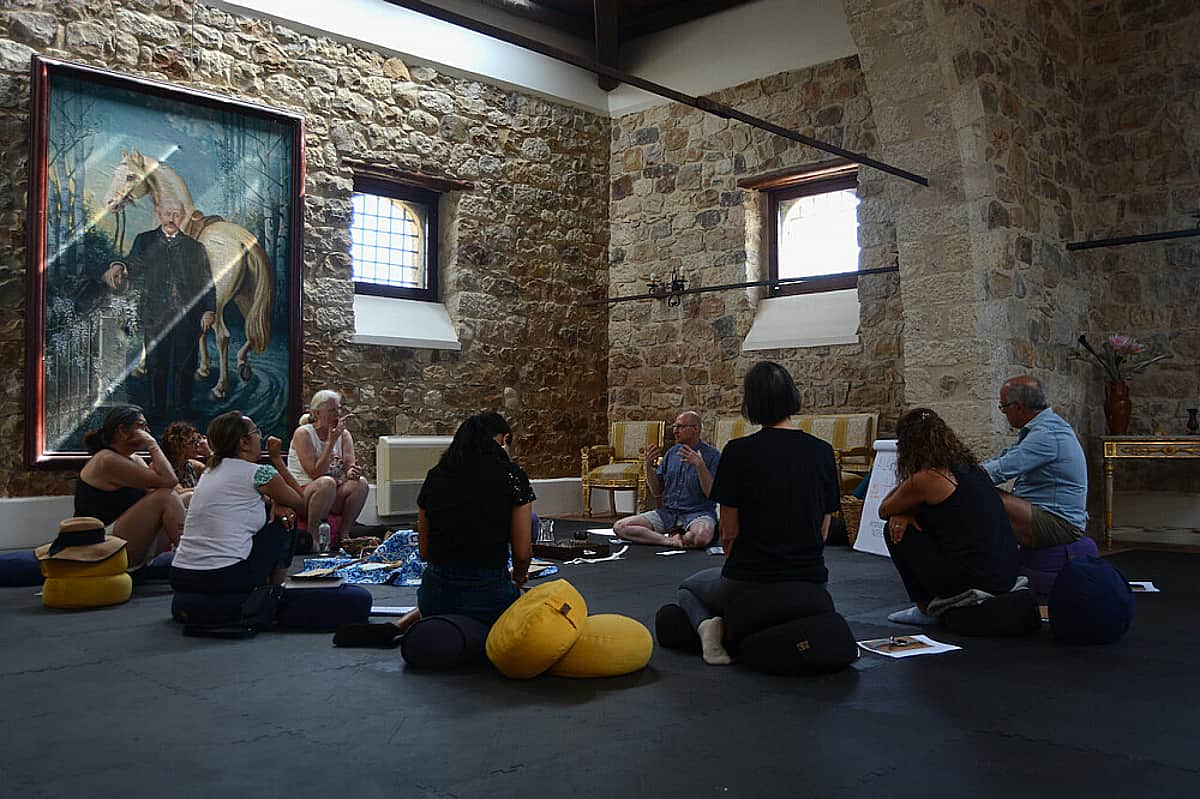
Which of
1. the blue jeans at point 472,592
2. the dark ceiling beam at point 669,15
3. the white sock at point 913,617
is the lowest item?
the white sock at point 913,617

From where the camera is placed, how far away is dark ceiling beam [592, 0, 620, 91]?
1021 cm

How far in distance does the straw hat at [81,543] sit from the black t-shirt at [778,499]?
121 inches

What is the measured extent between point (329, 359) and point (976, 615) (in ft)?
20.0

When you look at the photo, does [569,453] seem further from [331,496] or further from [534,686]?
[534,686]

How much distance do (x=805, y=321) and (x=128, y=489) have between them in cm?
606

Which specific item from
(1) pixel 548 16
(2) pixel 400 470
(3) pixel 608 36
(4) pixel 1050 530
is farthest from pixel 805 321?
(4) pixel 1050 530

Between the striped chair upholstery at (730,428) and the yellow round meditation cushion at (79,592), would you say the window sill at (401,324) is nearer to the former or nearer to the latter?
the striped chair upholstery at (730,428)

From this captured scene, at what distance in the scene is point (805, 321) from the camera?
9.54m

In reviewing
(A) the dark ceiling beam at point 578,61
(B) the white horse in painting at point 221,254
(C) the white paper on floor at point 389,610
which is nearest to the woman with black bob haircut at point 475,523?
(C) the white paper on floor at point 389,610

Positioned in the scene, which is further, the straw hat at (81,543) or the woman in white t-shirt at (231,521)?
the straw hat at (81,543)

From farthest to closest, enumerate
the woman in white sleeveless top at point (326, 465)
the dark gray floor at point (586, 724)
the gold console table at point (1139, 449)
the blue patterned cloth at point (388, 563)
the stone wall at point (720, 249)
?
the stone wall at point (720, 249) < the woman in white sleeveless top at point (326, 465) < the gold console table at point (1139, 449) < the blue patterned cloth at point (388, 563) < the dark gray floor at point (586, 724)

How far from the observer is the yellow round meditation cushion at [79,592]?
488 centimetres

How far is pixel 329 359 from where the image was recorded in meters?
8.80

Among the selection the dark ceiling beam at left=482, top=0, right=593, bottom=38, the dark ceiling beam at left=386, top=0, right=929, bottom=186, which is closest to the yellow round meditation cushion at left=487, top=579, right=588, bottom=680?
the dark ceiling beam at left=386, top=0, right=929, bottom=186
